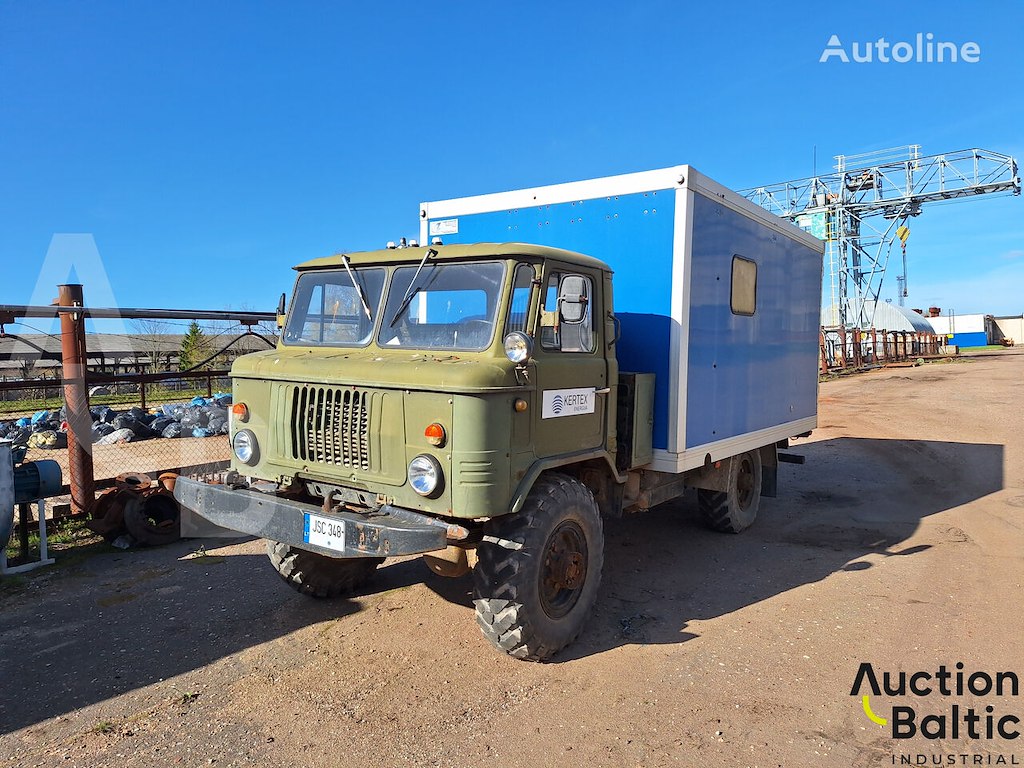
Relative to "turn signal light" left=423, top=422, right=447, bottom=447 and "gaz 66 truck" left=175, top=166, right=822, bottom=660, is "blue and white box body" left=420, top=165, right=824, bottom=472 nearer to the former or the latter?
"gaz 66 truck" left=175, top=166, right=822, bottom=660

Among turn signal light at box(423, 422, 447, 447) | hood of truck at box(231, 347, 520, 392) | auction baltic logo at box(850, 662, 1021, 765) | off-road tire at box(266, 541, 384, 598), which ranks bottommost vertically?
auction baltic logo at box(850, 662, 1021, 765)

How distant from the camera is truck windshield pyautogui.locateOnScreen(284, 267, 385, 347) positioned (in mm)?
4629

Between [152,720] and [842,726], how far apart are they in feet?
11.6

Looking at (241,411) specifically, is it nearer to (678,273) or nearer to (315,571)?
(315,571)

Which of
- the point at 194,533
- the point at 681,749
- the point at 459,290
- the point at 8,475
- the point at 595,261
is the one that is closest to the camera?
the point at 681,749

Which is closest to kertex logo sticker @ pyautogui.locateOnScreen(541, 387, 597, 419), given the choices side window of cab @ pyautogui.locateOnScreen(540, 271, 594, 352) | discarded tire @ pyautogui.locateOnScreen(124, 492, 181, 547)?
side window of cab @ pyautogui.locateOnScreen(540, 271, 594, 352)

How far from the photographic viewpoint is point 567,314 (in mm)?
4309

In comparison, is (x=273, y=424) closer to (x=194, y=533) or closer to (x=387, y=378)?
(x=387, y=378)

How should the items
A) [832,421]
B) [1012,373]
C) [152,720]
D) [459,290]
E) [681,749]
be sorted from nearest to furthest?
[681,749], [152,720], [459,290], [832,421], [1012,373]

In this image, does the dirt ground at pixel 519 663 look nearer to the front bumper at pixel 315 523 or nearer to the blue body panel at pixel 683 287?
the front bumper at pixel 315 523

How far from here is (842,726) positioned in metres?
3.52

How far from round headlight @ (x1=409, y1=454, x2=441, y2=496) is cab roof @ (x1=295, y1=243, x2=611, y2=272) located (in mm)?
1324

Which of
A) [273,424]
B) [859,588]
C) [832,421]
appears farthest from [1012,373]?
[273,424]

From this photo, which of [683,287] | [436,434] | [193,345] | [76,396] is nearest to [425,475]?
[436,434]
